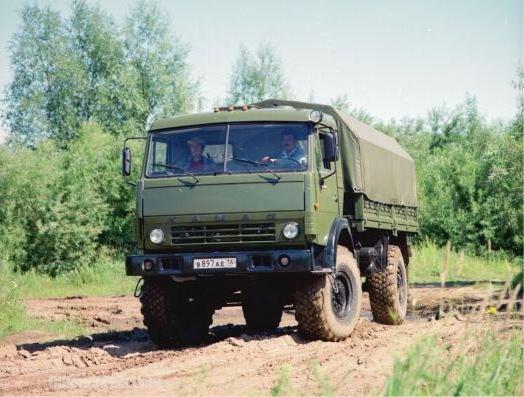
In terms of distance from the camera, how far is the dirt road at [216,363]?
6.77 metres

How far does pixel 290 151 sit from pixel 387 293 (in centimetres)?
336

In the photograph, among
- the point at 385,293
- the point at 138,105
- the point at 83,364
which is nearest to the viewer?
the point at 83,364

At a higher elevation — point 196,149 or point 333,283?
point 196,149

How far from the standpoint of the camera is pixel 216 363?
8.05 metres

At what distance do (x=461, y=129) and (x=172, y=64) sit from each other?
2199 cm

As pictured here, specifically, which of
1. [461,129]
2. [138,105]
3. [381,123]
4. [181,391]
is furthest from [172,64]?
[181,391]

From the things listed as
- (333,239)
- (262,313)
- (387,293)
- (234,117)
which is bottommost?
(262,313)

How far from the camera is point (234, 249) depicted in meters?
9.31

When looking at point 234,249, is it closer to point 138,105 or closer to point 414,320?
point 414,320

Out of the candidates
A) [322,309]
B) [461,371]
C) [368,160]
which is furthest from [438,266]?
[461,371]

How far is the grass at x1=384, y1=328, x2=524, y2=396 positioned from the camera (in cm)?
465

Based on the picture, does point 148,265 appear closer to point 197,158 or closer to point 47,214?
point 197,158

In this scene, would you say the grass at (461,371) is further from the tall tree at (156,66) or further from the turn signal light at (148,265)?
the tall tree at (156,66)

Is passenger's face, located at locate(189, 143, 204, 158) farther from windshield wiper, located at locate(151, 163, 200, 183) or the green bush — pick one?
the green bush
